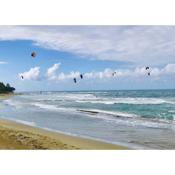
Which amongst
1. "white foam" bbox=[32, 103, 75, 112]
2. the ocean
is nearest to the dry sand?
the ocean

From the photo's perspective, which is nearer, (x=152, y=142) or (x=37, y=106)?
(x=152, y=142)

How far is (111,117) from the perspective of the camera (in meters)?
10.1

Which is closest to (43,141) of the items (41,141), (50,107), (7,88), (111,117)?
(41,141)

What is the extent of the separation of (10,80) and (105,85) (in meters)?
1.68

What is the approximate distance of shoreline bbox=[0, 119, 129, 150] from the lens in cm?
693

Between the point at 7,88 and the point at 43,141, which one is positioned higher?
the point at 7,88

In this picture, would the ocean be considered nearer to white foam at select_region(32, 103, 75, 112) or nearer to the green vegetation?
white foam at select_region(32, 103, 75, 112)

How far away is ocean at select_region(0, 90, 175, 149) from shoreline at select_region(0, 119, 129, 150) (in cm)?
26

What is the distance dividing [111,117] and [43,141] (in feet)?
10.2

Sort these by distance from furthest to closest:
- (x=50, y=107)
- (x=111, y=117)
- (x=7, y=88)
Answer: (x=50, y=107), (x=111, y=117), (x=7, y=88)

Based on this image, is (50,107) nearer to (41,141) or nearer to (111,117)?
(111,117)

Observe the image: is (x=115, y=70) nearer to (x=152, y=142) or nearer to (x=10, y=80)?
(x=152, y=142)
